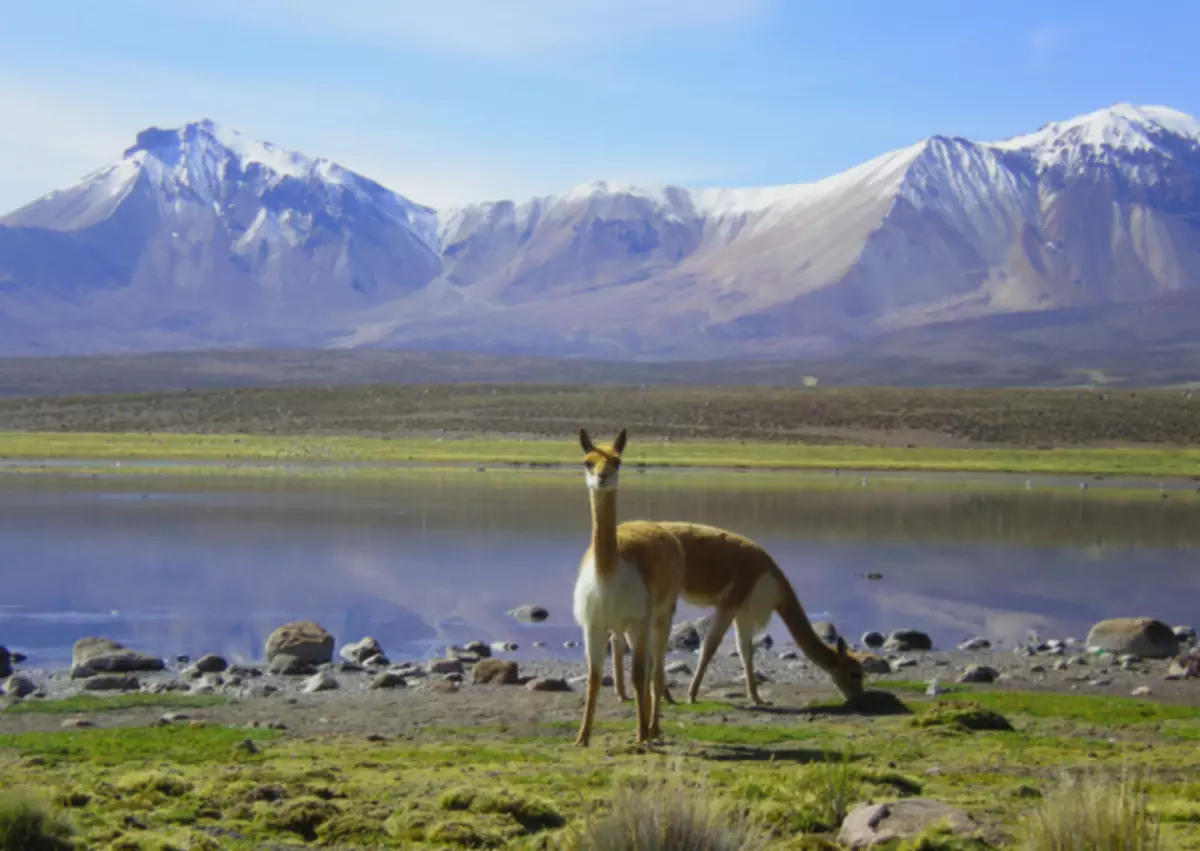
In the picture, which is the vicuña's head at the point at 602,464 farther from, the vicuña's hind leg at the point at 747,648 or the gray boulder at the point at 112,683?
the gray boulder at the point at 112,683

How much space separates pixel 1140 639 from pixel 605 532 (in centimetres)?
1055

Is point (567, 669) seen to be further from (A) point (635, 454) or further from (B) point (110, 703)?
(A) point (635, 454)

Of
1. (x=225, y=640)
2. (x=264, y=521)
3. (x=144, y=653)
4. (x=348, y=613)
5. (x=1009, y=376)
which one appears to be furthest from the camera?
(x=1009, y=376)

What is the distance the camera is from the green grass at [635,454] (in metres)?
60.0

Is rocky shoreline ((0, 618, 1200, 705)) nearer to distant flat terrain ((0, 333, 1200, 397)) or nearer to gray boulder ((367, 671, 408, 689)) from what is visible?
gray boulder ((367, 671, 408, 689))

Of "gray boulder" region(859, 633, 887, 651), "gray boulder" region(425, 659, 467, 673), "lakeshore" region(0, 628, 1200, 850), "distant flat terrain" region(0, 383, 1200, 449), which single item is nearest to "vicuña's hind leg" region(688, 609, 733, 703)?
"lakeshore" region(0, 628, 1200, 850)

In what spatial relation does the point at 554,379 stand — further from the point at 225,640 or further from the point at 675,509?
the point at 225,640

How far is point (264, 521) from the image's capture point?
1415 inches

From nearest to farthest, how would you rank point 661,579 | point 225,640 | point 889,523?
point 661,579 → point 225,640 → point 889,523

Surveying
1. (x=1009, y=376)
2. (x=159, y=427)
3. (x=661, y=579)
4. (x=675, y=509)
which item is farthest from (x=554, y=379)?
(x=661, y=579)

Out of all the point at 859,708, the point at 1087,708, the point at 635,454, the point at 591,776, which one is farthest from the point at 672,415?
the point at 591,776

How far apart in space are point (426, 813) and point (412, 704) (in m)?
5.81

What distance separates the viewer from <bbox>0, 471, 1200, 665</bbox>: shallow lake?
22188 mm

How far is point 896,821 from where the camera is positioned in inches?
347
